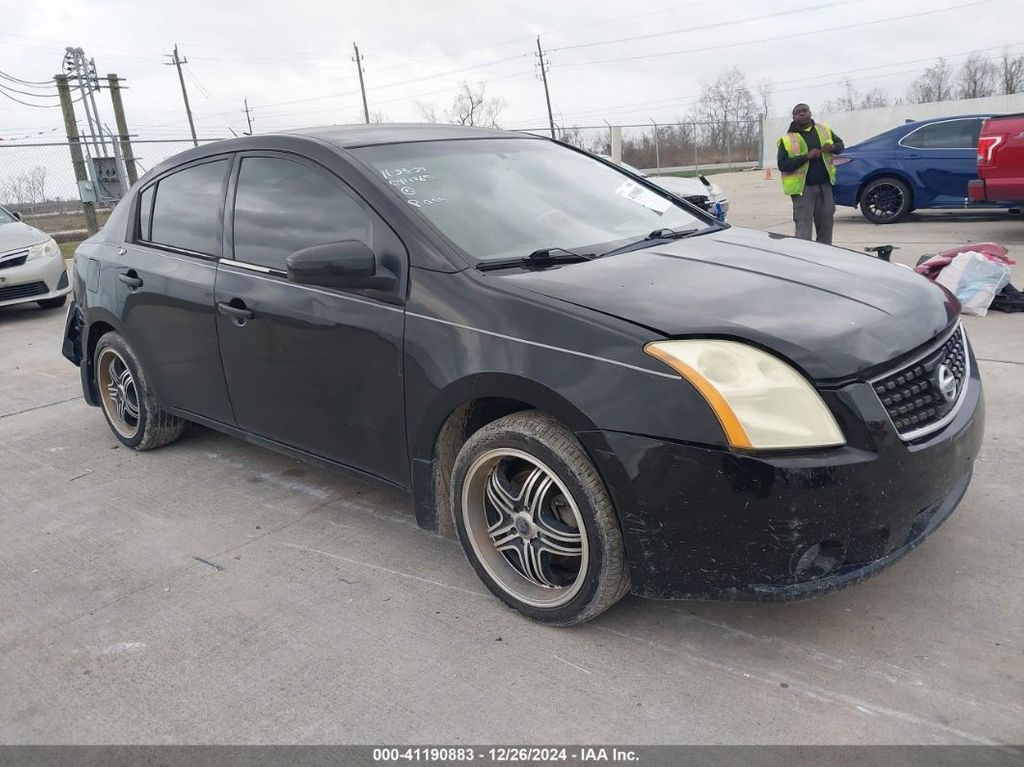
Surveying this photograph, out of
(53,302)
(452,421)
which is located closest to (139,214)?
(452,421)

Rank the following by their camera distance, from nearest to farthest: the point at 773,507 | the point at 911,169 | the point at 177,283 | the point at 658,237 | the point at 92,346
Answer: the point at 773,507, the point at 658,237, the point at 177,283, the point at 92,346, the point at 911,169

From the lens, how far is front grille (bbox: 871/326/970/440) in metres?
2.38

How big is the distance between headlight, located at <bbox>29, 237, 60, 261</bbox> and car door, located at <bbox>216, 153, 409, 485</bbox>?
264 inches

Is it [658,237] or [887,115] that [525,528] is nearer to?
[658,237]

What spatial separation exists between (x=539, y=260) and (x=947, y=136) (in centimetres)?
1118

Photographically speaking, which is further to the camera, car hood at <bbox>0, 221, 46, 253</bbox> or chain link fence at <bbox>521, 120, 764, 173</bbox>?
chain link fence at <bbox>521, 120, 764, 173</bbox>

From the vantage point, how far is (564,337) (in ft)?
8.25

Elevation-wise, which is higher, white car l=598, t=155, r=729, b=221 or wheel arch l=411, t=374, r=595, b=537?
white car l=598, t=155, r=729, b=221

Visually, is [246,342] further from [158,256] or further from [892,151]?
[892,151]

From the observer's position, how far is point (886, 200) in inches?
494

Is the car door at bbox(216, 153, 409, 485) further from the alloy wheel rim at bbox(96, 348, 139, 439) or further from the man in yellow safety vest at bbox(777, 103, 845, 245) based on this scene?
the man in yellow safety vest at bbox(777, 103, 845, 245)

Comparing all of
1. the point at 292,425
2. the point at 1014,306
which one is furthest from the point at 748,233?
the point at 1014,306

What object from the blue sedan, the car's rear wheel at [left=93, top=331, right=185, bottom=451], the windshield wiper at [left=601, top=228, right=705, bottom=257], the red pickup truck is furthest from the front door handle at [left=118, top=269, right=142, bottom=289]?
the blue sedan

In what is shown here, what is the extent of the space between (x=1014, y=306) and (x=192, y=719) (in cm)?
642
